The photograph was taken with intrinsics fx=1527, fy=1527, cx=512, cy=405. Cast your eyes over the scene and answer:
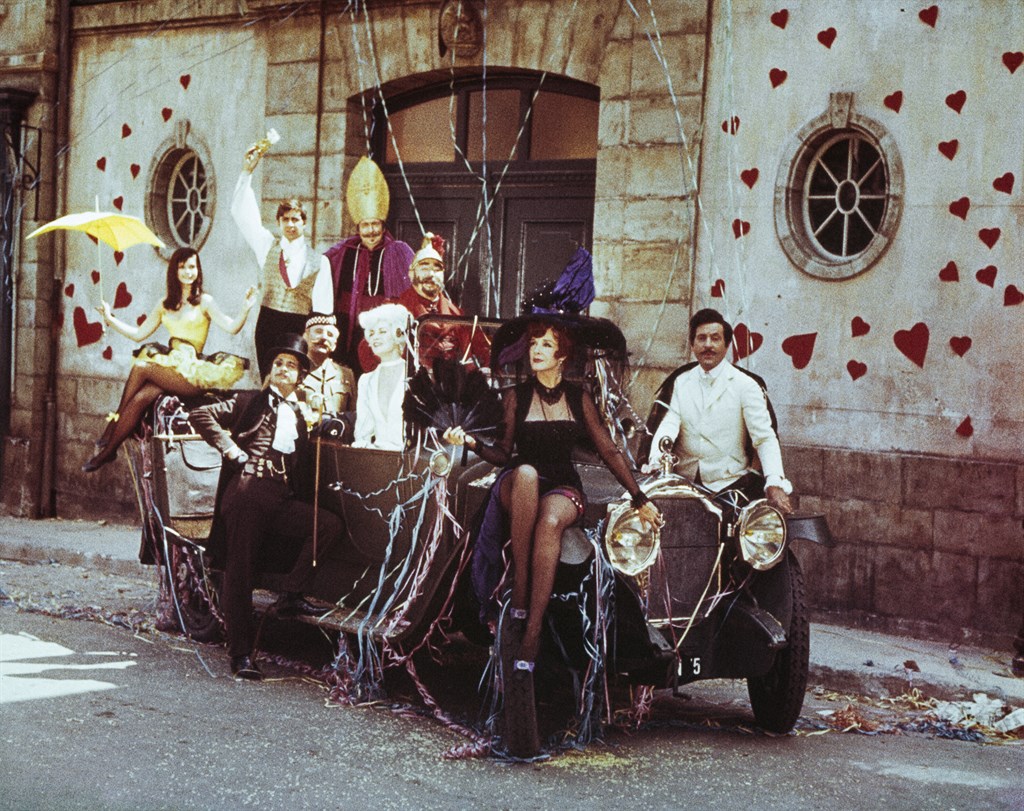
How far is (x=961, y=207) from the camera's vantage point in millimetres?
9727

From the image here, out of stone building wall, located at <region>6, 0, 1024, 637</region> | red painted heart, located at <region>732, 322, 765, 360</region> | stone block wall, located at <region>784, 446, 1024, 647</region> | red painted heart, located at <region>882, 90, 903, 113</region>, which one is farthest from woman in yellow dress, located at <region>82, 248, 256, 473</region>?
red painted heart, located at <region>882, 90, 903, 113</region>

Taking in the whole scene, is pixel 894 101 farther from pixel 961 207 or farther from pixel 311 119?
pixel 311 119

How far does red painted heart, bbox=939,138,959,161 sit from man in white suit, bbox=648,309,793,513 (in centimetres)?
283

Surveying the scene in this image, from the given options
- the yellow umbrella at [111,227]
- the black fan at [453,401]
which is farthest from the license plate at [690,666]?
the yellow umbrella at [111,227]

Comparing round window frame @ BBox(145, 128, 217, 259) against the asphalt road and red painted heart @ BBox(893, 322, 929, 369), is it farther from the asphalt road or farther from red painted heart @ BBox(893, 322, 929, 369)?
red painted heart @ BBox(893, 322, 929, 369)

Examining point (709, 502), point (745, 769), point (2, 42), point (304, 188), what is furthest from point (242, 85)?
point (745, 769)

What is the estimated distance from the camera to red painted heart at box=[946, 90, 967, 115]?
384 inches

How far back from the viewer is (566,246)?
1191 centimetres

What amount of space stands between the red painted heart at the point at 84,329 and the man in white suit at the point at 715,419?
26.2 feet

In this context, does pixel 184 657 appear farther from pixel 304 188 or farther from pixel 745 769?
pixel 304 188

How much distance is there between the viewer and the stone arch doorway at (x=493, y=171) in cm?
1189

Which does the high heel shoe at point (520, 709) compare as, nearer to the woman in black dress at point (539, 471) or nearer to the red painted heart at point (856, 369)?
the woman in black dress at point (539, 471)

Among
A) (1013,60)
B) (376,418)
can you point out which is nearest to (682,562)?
(376,418)

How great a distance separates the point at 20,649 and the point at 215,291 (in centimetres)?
581
